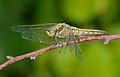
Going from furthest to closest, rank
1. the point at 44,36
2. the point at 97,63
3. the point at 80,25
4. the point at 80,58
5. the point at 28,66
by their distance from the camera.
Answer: the point at 28,66 → the point at 80,25 → the point at 97,63 → the point at 44,36 → the point at 80,58

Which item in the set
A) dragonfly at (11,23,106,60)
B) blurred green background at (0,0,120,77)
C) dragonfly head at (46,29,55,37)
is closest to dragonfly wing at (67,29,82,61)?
dragonfly at (11,23,106,60)

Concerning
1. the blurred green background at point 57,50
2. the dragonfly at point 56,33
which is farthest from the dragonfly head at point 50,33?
the blurred green background at point 57,50

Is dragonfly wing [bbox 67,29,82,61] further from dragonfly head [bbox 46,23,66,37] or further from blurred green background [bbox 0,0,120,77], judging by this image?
blurred green background [bbox 0,0,120,77]

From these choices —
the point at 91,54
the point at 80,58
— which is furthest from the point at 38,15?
the point at 80,58

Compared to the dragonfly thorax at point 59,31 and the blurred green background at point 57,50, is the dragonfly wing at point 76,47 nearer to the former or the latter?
the dragonfly thorax at point 59,31

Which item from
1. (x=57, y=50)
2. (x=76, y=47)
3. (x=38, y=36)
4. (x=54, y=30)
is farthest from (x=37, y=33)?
(x=57, y=50)

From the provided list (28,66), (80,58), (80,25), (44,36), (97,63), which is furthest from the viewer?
(28,66)

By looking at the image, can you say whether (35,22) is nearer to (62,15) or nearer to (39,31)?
(62,15)
